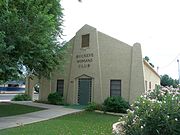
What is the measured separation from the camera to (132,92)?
20.8 metres

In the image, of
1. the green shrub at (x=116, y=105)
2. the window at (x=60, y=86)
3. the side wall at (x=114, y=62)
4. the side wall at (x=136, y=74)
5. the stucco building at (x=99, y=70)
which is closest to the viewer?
the green shrub at (x=116, y=105)

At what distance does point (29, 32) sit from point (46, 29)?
3.44 ft

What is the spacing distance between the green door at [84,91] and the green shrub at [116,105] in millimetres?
3775

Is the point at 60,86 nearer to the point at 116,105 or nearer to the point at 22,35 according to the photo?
the point at 116,105

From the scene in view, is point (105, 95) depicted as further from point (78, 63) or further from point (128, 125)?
point (128, 125)

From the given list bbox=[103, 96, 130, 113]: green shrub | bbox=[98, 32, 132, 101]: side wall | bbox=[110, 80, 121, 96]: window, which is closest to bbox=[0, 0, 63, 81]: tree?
bbox=[103, 96, 130, 113]: green shrub

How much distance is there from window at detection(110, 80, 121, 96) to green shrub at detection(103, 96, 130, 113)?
6.25 feet

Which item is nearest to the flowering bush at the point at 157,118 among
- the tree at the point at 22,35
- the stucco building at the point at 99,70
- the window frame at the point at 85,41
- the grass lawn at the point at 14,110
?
the tree at the point at 22,35

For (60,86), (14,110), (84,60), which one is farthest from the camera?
(60,86)

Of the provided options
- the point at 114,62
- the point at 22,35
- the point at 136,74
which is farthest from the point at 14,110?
the point at 136,74

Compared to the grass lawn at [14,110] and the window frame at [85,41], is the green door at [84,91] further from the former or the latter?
the grass lawn at [14,110]

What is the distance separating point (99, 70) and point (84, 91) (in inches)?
95.5

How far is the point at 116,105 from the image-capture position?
62.5 ft

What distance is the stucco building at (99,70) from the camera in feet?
68.8
